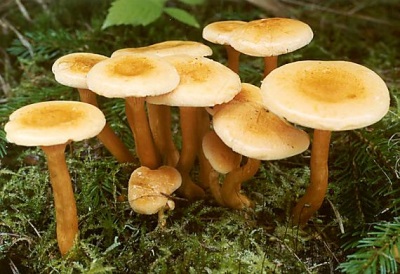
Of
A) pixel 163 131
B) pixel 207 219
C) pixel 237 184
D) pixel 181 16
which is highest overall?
pixel 181 16

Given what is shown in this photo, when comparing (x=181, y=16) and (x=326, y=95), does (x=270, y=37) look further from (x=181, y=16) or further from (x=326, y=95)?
(x=181, y=16)

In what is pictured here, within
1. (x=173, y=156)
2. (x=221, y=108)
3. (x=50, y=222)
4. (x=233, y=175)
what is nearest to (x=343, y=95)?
(x=221, y=108)

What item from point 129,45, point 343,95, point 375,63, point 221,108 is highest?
point 343,95

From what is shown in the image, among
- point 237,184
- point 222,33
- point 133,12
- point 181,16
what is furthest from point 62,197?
point 181,16

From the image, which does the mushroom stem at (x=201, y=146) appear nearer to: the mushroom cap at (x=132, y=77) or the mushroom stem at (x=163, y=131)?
the mushroom stem at (x=163, y=131)

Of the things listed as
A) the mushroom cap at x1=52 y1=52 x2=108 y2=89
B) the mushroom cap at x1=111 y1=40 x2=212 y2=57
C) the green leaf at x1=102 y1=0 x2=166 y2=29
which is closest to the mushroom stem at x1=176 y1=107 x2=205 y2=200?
the mushroom cap at x1=111 y1=40 x2=212 y2=57

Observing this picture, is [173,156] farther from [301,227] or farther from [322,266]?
[322,266]
